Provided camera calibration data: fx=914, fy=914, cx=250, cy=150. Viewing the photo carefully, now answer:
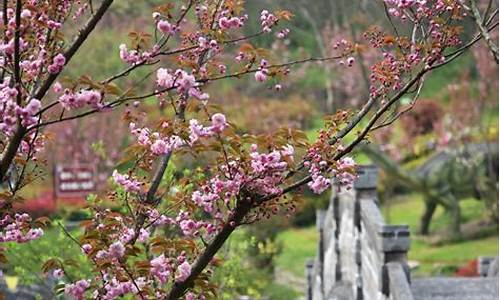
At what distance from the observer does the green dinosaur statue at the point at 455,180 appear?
28.6 m

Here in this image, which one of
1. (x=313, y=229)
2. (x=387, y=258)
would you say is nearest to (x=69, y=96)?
(x=387, y=258)

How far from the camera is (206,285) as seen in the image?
20.2 feet

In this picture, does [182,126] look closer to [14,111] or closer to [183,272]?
[183,272]

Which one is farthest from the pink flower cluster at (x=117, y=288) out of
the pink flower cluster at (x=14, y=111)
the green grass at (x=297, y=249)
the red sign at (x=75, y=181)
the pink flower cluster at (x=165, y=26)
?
the green grass at (x=297, y=249)

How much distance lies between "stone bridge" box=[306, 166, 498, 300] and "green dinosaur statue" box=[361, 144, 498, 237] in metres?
10.4

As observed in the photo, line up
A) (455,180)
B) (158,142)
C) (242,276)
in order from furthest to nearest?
(455,180)
(242,276)
(158,142)

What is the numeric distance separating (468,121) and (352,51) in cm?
2586

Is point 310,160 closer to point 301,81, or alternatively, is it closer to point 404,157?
point 404,157

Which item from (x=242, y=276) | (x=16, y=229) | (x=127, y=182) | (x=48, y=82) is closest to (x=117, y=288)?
(x=16, y=229)

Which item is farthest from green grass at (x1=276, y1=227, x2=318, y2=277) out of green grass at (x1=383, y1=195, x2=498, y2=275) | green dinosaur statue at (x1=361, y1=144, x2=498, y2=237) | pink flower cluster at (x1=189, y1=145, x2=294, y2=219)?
pink flower cluster at (x1=189, y1=145, x2=294, y2=219)

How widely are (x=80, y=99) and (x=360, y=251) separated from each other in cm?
903

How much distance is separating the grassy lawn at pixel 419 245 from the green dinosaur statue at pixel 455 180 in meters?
0.84

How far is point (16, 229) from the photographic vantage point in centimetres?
611

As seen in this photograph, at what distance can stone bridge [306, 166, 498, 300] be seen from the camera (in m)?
11.0
